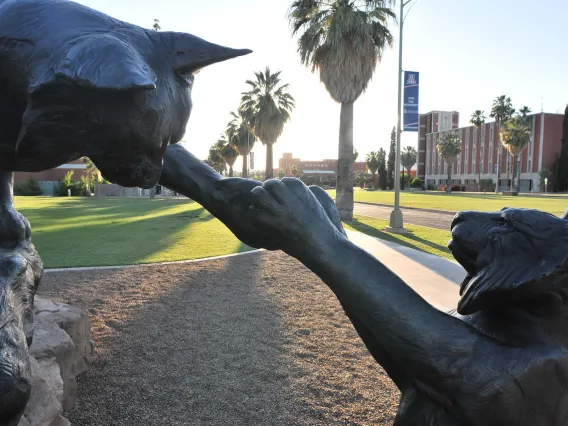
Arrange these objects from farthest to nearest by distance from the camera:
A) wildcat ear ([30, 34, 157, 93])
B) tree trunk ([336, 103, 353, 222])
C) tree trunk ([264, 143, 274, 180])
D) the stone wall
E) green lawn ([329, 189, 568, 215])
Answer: tree trunk ([264, 143, 274, 180]) < green lawn ([329, 189, 568, 215]) < tree trunk ([336, 103, 353, 222]) < the stone wall < wildcat ear ([30, 34, 157, 93])

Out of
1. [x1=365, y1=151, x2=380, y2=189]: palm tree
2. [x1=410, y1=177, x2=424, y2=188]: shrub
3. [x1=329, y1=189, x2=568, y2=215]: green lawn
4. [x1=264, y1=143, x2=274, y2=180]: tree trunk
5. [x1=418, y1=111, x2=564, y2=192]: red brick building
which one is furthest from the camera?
[x1=365, y1=151, x2=380, y2=189]: palm tree

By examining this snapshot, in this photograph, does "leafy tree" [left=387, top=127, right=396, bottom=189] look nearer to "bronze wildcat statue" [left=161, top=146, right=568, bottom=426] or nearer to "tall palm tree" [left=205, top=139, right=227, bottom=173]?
"tall palm tree" [left=205, top=139, right=227, bottom=173]

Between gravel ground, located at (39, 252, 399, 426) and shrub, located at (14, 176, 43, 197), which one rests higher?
shrub, located at (14, 176, 43, 197)

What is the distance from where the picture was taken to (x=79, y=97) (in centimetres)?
72

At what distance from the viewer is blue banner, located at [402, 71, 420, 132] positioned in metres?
13.6

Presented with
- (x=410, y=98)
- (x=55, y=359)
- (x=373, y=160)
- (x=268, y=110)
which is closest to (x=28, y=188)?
(x=268, y=110)

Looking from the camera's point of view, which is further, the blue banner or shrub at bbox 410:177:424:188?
shrub at bbox 410:177:424:188

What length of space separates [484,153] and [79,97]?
7819 cm

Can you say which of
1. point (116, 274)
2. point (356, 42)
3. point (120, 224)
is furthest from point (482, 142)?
point (116, 274)

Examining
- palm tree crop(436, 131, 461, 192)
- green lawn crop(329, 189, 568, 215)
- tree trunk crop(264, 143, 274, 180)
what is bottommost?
green lawn crop(329, 189, 568, 215)

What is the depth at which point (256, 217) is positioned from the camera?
92cm

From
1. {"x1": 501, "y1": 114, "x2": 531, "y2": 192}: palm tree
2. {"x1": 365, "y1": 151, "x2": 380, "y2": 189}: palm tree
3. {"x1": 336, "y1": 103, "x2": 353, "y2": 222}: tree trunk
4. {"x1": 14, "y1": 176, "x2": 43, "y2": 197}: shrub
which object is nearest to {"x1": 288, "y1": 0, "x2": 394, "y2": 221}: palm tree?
{"x1": 336, "y1": 103, "x2": 353, "y2": 222}: tree trunk

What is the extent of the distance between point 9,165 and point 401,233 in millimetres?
12318

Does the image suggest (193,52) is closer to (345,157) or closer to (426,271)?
(426,271)
